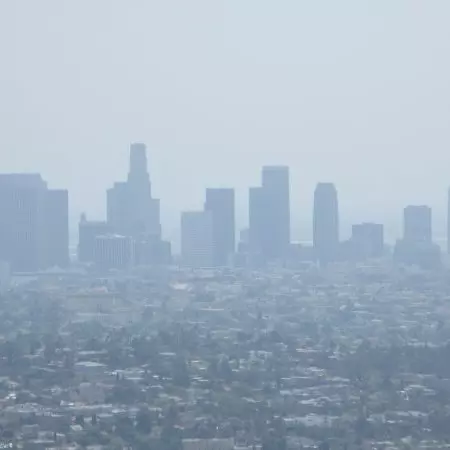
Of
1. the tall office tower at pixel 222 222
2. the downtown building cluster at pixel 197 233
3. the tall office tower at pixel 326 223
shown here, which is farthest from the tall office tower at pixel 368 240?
the tall office tower at pixel 222 222

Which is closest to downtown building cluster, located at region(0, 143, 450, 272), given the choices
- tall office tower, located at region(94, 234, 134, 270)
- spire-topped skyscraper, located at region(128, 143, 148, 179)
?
tall office tower, located at region(94, 234, 134, 270)

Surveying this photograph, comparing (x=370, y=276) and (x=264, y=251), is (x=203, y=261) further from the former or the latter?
(x=370, y=276)

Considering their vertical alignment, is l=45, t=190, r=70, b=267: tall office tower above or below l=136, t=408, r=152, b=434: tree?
above

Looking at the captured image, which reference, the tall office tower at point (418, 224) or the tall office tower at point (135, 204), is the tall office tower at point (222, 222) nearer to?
the tall office tower at point (135, 204)

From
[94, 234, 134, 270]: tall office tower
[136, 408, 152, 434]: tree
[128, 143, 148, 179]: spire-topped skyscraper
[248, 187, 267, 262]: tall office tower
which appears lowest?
[136, 408, 152, 434]: tree

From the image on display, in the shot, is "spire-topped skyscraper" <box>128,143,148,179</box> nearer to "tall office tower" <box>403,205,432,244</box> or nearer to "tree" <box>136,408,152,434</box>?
"tall office tower" <box>403,205,432,244</box>
